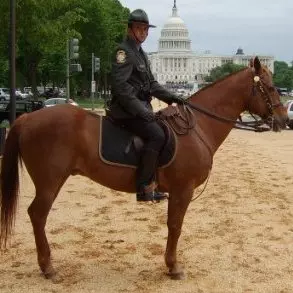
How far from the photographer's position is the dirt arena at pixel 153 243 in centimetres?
610

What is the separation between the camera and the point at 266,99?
634cm

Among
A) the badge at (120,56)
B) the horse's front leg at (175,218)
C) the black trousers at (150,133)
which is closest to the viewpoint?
the badge at (120,56)

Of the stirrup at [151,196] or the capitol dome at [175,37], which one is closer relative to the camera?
the stirrup at [151,196]

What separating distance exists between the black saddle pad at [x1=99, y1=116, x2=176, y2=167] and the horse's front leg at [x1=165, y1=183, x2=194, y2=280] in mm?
367

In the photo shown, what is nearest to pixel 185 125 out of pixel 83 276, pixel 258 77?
pixel 258 77

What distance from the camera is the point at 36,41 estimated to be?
796 inches

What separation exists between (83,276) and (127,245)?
4.32 ft

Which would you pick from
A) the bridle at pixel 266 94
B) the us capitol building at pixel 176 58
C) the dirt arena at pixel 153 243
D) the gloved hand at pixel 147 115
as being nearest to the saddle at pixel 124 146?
the gloved hand at pixel 147 115

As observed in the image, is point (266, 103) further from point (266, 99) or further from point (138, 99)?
point (138, 99)

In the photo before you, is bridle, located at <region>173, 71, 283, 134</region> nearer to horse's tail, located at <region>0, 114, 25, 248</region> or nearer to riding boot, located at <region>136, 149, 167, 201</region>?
riding boot, located at <region>136, 149, 167, 201</region>

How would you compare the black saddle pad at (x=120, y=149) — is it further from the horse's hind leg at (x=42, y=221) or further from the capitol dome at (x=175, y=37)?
the capitol dome at (x=175, y=37)

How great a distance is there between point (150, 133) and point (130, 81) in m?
0.61

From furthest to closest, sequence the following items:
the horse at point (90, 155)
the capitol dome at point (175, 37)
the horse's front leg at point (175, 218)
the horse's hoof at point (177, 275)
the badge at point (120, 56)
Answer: the capitol dome at point (175, 37), the horse's hoof at point (177, 275), the horse's front leg at point (175, 218), the horse at point (90, 155), the badge at point (120, 56)

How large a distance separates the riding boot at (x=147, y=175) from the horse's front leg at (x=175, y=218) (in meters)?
0.24
